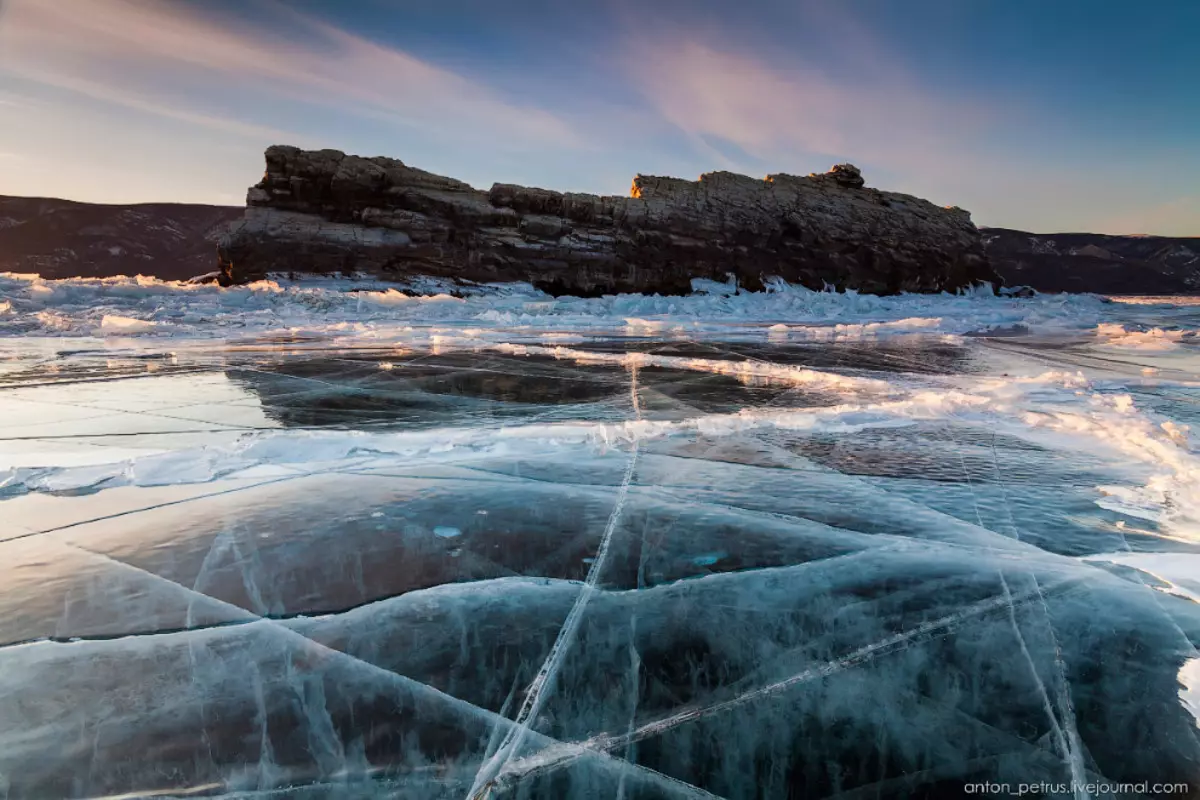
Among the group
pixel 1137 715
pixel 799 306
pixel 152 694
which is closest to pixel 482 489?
pixel 152 694

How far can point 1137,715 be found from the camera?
0.86 metres

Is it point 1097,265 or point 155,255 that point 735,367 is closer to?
point 155,255

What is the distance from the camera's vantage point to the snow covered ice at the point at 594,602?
0.81 m

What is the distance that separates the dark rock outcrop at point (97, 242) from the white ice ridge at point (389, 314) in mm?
30519

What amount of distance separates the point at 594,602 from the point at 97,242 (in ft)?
172

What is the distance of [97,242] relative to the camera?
3984cm

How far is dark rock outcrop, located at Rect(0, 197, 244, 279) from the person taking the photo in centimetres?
3728

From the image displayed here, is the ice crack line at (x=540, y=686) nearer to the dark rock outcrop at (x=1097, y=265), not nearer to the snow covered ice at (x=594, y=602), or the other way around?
the snow covered ice at (x=594, y=602)

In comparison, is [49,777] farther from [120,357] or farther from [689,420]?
[120,357]

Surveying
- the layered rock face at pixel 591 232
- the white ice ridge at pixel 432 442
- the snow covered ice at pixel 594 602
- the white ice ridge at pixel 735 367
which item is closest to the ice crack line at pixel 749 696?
the snow covered ice at pixel 594 602

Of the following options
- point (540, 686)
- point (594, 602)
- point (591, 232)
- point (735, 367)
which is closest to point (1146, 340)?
point (735, 367)

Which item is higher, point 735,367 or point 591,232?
point 591,232

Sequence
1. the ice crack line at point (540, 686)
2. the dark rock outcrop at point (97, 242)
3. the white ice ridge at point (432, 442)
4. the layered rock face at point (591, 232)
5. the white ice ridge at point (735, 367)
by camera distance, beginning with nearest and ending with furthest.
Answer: the ice crack line at point (540, 686)
the white ice ridge at point (432, 442)
the white ice ridge at point (735, 367)
the layered rock face at point (591, 232)
the dark rock outcrop at point (97, 242)

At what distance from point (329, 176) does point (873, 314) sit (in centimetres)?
1660
